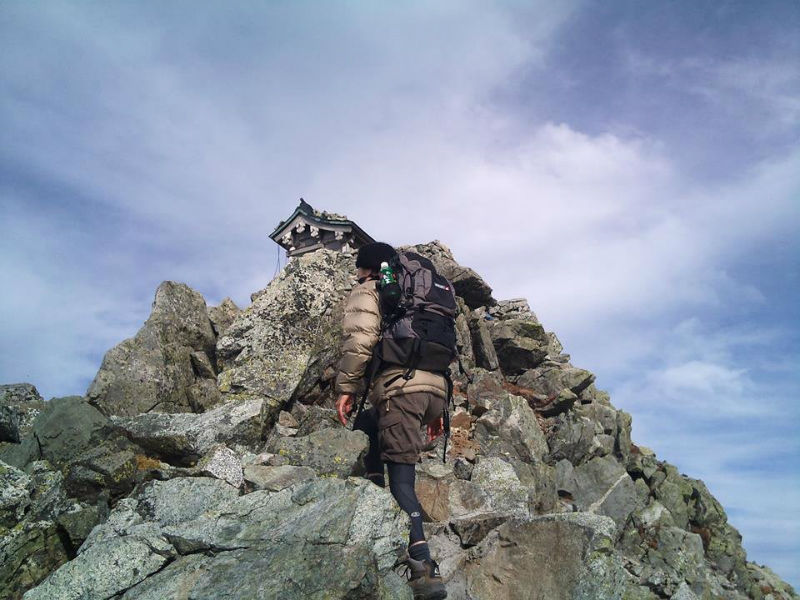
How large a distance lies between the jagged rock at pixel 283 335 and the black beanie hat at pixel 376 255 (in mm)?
5627

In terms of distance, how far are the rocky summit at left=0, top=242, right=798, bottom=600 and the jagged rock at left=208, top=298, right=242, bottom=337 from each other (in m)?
0.09

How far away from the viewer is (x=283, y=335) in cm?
1396

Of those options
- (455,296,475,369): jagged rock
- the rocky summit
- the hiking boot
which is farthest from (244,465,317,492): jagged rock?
(455,296,475,369): jagged rock

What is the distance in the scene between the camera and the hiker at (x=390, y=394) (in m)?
6.86

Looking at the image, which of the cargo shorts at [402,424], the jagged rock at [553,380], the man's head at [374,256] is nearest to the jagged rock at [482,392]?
the jagged rock at [553,380]

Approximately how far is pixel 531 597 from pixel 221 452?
18.5 feet

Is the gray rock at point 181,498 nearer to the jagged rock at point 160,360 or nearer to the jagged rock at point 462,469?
the jagged rock at point 160,360

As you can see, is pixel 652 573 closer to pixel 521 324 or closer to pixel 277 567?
pixel 277 567

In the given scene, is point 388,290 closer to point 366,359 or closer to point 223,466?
point 366,359

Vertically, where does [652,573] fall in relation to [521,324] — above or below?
below

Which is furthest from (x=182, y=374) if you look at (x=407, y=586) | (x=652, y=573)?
(x=652, y=573)

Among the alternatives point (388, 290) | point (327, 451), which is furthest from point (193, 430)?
point (388, 290)

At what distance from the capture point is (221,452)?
912 cm

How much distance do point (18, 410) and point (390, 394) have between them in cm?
810
